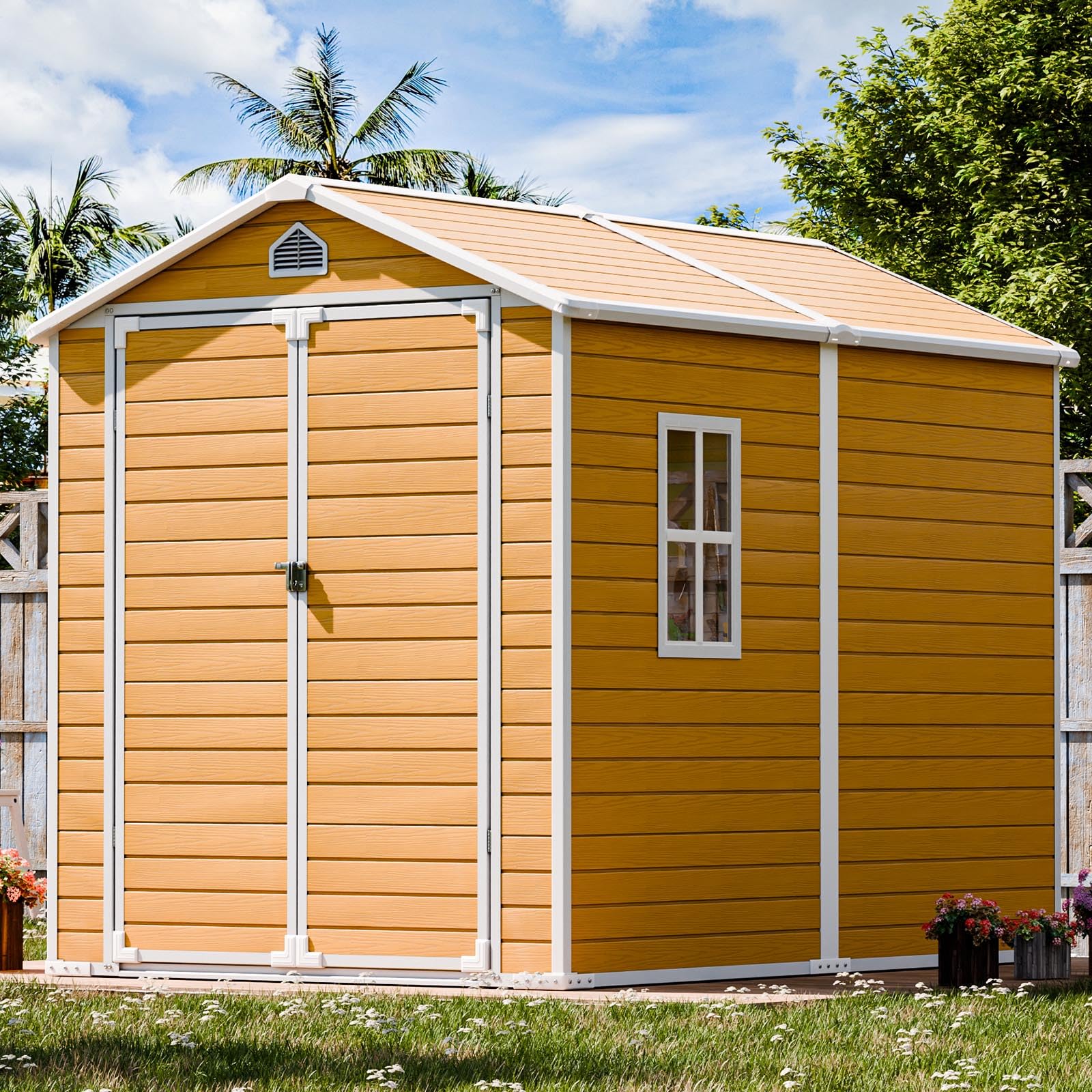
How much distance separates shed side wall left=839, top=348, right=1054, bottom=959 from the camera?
9.04 m

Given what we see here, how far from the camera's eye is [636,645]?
8422mm

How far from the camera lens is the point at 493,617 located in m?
8.31

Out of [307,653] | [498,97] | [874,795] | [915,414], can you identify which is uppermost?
[498,97]

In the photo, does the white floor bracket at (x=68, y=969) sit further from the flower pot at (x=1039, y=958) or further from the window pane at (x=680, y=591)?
the flower pot at (x=1039, y=958)

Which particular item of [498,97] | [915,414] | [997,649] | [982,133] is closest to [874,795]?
[997,649]

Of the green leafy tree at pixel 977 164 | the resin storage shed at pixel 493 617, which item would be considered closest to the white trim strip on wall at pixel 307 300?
the resin storage shed at pixel 493 617

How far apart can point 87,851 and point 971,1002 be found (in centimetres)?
429

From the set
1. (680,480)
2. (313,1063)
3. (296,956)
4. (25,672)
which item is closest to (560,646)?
(680,480)

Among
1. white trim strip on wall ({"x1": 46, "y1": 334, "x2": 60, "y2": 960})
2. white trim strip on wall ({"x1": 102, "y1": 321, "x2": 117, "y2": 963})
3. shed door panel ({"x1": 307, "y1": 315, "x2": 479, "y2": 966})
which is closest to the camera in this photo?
shed door panel ({"x1": 307, "y1": 315, "x2": 479, "y2": 966})

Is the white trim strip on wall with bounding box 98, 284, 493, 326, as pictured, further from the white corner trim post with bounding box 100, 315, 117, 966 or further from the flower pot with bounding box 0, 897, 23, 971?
the flower pot with bounding box 0, 897, 23, 971

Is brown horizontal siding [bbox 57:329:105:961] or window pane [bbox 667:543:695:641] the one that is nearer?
window pane [bbox 667:543:695:641]

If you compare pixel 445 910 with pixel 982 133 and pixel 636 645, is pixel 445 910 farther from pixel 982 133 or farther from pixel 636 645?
pixel 982 133

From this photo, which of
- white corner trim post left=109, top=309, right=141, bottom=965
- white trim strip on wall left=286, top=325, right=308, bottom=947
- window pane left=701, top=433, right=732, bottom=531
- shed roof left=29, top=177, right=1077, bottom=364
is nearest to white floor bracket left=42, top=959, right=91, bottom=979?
white corner trim post left=109, top=309, right=141, bottom=965

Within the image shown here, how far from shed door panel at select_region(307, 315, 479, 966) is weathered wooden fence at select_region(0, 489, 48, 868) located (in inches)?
150
